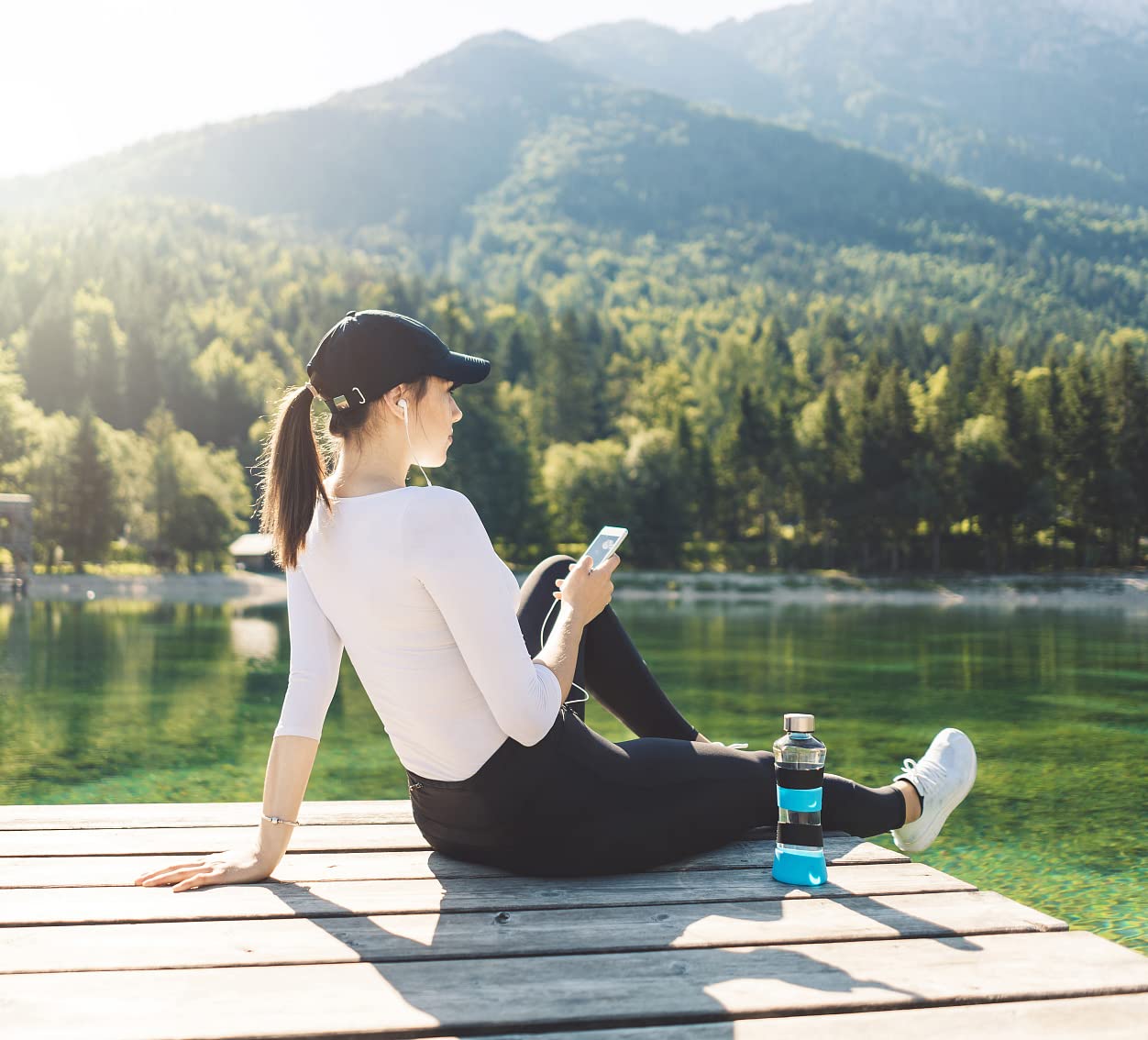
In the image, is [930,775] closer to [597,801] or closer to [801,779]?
[801,779]

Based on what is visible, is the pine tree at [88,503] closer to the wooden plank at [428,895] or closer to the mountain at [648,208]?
the wooden plank at [428,895]

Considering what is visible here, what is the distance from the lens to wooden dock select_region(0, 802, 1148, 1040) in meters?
2.00

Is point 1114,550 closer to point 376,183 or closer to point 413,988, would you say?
point 413,988

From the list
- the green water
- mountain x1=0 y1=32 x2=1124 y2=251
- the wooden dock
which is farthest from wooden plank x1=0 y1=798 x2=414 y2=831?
mountain x1=0 y1=32 x2=1124 y2=251

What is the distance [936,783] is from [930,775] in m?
0.03

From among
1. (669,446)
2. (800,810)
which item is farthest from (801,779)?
(669,446)

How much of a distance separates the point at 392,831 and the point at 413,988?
4.34 ft

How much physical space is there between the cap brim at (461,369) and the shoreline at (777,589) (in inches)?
1688

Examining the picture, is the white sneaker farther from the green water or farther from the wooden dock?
the green water

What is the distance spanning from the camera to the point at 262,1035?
1.91 meters

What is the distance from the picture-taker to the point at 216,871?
2889mm

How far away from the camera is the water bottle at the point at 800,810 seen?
2840 millimetres

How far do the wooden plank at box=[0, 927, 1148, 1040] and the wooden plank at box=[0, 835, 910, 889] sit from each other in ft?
2.21

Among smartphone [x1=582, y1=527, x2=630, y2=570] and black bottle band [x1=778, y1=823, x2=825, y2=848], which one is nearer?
black bottle band [x1=778, y1=823, x2=825, y2=848]
